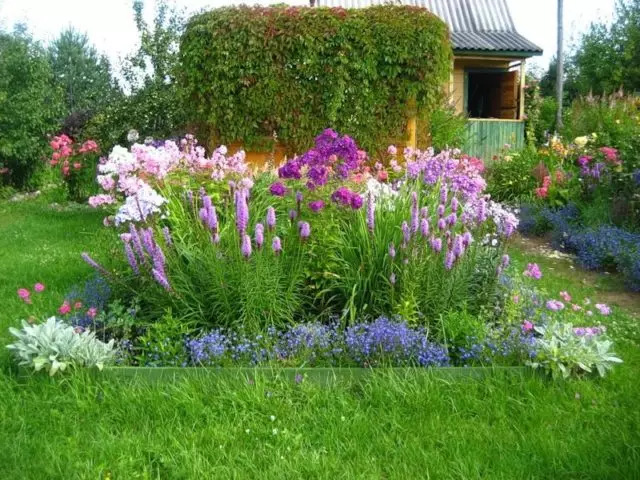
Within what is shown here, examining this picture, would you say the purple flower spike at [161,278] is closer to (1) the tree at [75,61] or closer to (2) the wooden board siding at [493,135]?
(2) the wooden board siding at [493,135]

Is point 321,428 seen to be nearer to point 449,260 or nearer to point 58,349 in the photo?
point 449,260

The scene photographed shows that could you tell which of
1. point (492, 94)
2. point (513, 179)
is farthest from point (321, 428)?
point (492, 94)

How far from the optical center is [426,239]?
4.09 m

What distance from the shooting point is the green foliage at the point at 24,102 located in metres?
13.2

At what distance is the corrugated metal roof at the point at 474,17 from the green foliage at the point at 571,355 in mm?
13978

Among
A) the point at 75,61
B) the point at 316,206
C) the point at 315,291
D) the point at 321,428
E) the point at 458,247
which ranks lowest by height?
the point at 321,428

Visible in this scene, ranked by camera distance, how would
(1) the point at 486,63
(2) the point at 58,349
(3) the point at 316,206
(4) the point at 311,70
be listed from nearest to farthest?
(2) the point at 58,349 → (3) the point at 316,206 → (4) the point at 311,70 → (1) the point at 486,63

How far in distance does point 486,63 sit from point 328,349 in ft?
49.2

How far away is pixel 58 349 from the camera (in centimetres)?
353

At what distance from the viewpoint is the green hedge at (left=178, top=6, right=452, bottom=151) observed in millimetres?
9031

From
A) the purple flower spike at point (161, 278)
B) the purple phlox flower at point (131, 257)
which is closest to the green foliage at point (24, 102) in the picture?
the purple phlox flower at point (131, 257)

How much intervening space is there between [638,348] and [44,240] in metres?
6.84

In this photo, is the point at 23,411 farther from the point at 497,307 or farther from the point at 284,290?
the point at 497,307

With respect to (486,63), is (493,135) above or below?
below
